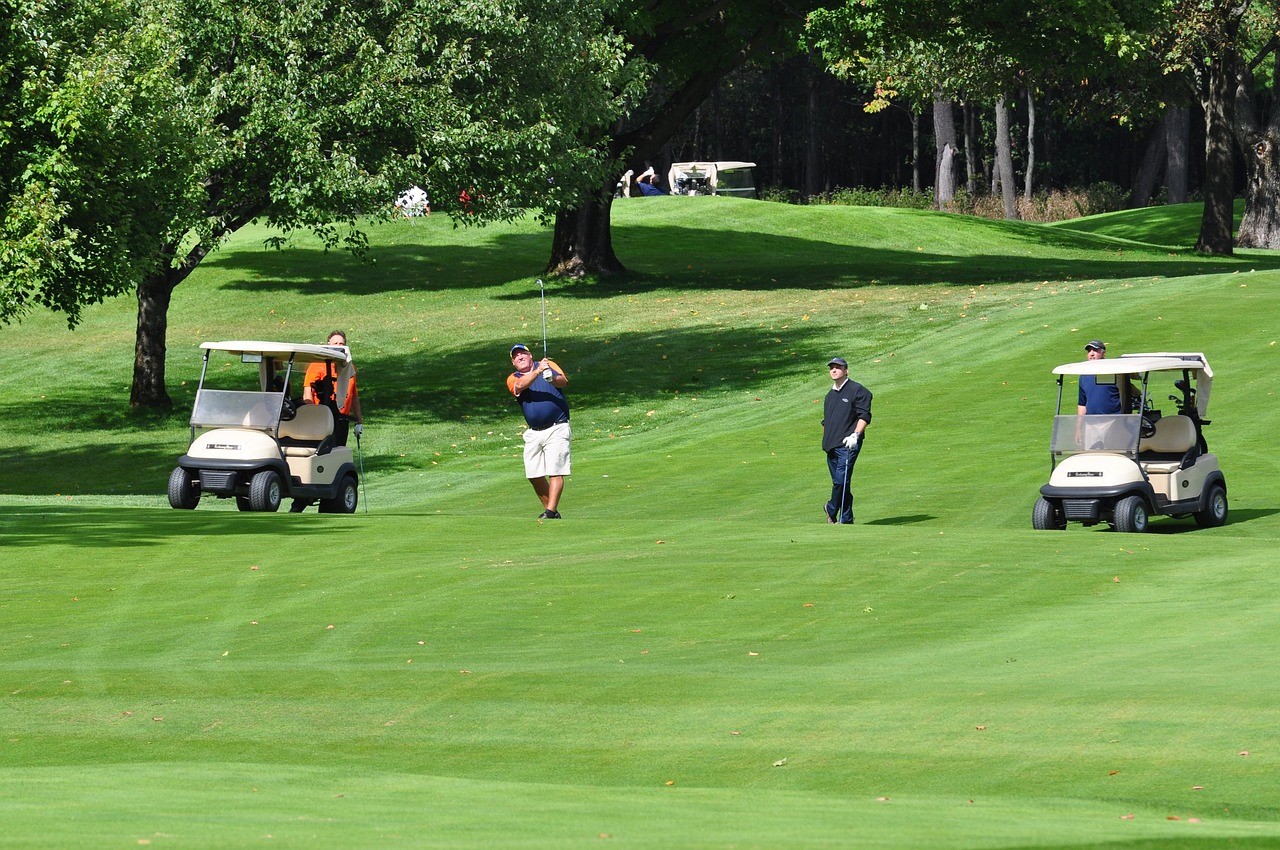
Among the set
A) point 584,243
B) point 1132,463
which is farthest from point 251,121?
point 584,243

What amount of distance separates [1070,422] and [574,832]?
12026mm

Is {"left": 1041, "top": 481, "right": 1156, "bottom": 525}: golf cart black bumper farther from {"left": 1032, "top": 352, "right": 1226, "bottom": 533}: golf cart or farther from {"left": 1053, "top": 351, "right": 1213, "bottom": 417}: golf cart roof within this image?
{"left": 1053, "top": 351, "right": 1213, "bottom": 417}: golf cart roof

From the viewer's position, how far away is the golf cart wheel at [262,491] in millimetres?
18906

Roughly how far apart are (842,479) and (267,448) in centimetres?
636

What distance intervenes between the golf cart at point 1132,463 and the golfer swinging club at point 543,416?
16.2 ft

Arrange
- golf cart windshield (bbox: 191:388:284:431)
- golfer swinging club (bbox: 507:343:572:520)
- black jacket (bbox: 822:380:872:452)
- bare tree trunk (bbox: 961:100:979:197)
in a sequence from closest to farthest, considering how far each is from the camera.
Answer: golfer swinging club (bbox: 507:343:572:520), black jacket (bbox: 822:380:872:452), golf cart windshield (bbox: 191:388:284:431), bare tree trunk (bbox: 961:100:979:197)

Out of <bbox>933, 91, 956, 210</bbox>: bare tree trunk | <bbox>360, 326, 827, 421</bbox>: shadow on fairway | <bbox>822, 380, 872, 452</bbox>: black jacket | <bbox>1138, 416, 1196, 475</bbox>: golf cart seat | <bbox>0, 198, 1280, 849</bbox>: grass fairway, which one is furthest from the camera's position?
<bbox>933, 91, 956, 210</bbox>: bare tree trunk

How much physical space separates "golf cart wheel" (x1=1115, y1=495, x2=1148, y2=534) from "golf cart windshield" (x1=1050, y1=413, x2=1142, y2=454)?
1.65 feet

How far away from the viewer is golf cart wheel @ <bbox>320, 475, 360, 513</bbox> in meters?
19.9

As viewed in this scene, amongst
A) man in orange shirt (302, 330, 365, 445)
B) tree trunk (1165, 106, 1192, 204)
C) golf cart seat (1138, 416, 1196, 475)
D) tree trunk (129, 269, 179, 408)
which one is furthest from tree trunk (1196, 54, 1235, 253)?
man in orange shirt (302, 330, 365, 445)

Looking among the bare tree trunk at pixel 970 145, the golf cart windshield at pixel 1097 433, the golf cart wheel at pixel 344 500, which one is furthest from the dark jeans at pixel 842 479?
the bare tree trunk at pixel 970 145

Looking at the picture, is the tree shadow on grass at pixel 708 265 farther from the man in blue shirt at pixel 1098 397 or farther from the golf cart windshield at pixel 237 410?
the man in blue shirt at pixel 1098 397

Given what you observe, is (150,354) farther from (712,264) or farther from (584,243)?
(712,264)

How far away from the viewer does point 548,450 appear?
18.0 meters
